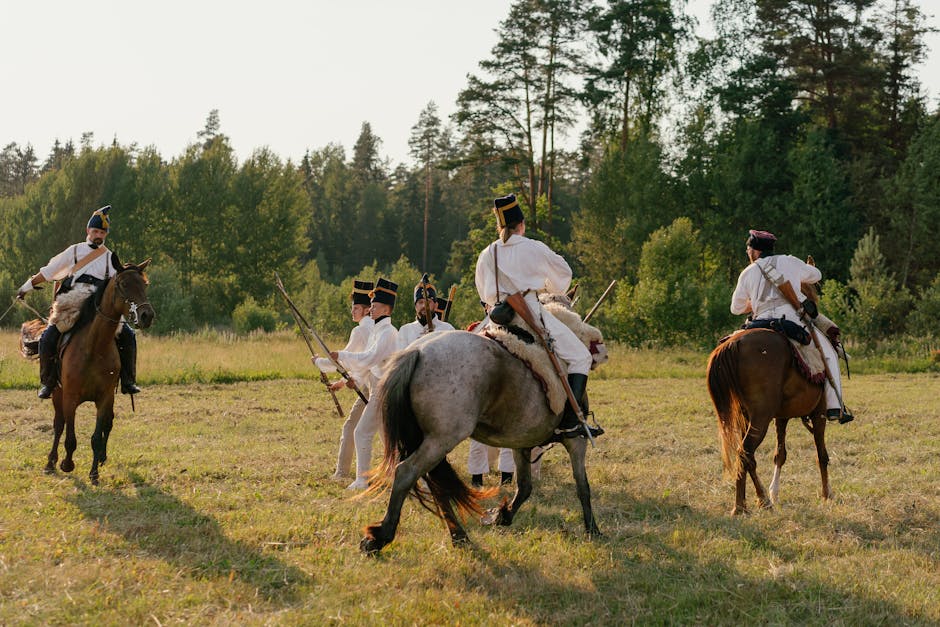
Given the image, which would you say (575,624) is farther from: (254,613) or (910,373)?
(910,373)

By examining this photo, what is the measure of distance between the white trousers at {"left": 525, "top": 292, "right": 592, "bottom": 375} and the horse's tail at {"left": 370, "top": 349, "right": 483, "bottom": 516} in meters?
1.27

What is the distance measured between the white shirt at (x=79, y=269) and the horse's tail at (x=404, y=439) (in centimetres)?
500

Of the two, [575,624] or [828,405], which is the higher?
[828,405]

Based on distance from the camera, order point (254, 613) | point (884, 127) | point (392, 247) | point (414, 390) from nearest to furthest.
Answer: point (254, 613), point (414, 390), point (884, 127), point (392, 247)

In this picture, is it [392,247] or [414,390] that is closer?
[414,390]

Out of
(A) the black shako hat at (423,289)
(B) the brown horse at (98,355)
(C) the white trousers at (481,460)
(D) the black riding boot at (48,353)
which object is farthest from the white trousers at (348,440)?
(D) the black riding boot at (48,353)

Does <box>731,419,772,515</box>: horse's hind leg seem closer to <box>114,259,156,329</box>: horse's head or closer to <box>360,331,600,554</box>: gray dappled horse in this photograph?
<box>360,331,600,554</box>: gray dappled horse

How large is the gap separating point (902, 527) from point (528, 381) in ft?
12.0

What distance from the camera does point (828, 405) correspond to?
830 centimetres

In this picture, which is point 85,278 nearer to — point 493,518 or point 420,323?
point 420,323

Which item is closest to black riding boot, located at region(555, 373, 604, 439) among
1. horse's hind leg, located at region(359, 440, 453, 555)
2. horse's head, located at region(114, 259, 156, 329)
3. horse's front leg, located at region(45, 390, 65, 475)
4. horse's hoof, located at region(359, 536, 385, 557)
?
horse's hind leg, located at region(359, 440, 453, 555)

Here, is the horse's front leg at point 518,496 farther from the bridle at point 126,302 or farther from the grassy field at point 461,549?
the bridle at point 126,302

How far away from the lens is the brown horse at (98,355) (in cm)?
873

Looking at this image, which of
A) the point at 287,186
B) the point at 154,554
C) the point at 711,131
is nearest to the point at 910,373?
the point at 711,131
